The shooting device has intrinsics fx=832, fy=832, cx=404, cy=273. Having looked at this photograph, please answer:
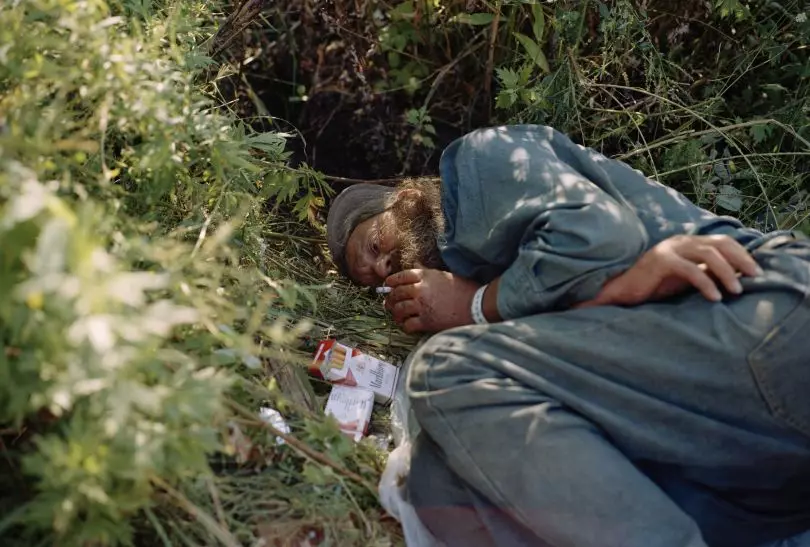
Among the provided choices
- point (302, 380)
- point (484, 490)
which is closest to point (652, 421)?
point (484, 490)

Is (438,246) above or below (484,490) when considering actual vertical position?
above

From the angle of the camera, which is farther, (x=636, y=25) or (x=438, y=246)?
(x=636, y=25)

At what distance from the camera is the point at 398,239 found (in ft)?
8.21

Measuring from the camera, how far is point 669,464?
1.90 meters

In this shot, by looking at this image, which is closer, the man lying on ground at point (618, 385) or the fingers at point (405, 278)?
the man lying on ground at point (618, 385)

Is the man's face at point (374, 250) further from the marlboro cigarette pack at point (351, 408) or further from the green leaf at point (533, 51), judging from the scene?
the green leaf at point (533, 51)

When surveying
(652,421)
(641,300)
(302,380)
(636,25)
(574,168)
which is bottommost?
(302,380)

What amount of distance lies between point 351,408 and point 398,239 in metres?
0.54

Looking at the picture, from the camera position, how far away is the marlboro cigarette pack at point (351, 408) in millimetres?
2230

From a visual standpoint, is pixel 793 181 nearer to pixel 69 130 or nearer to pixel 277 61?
pixel 277 61

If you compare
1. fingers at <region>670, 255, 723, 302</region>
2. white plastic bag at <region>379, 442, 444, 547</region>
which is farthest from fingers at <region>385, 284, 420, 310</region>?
fingers at <region>670, 255, 723, 302</region>

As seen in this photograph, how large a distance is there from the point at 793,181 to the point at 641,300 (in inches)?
48.7

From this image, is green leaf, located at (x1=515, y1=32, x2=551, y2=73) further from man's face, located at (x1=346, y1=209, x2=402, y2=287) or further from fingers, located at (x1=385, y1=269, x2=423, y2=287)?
fingers, located at (x1=385, y1=269, x2=423, y2=287)

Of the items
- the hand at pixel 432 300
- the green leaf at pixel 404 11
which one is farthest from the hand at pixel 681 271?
the green leaf at pixel 404 11
